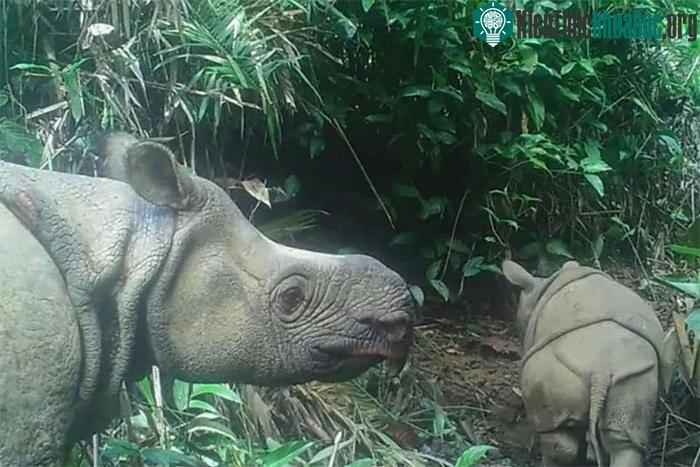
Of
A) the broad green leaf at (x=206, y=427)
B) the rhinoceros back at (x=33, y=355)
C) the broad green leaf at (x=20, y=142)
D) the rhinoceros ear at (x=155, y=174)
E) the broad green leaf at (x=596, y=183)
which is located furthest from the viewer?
the broad green leaf at (x=596, y=183)

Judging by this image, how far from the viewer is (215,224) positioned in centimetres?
108

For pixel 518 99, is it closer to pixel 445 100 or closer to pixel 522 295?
pixel 445 100

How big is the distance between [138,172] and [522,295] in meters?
0.69

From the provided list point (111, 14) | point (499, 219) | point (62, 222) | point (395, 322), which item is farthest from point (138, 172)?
point (499, 219)

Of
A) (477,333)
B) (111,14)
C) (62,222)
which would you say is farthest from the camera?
(477,333)

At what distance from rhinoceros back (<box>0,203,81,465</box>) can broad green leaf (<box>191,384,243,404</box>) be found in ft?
1.59

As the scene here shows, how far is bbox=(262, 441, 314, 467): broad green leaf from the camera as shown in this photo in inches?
53.4

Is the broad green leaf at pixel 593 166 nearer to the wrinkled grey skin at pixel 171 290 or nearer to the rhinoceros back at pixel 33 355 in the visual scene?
the wrinkled grey skin at pixel 171 290

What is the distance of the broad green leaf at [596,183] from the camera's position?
1557 mm

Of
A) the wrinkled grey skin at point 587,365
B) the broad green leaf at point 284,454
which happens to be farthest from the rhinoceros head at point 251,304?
the wrinkled grey skin at point 587,365

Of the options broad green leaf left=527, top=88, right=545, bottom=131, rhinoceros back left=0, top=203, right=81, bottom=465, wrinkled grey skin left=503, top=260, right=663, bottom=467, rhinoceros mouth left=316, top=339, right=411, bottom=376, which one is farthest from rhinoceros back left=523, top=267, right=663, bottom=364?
rhinoceros back left=0, top=203, right=81, bottom=465

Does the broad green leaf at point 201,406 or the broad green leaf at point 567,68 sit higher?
the broad green leaf at point 567,68

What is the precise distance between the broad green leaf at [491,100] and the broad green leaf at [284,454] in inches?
20.0

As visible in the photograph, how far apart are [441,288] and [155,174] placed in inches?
21.7
